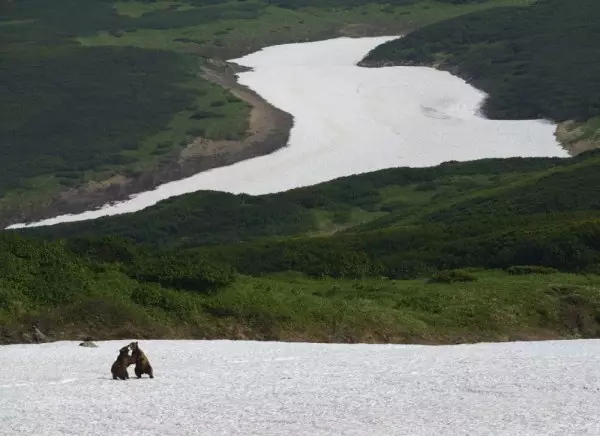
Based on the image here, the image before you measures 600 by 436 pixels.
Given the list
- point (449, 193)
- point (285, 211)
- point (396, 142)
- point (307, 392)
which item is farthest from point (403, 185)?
point (307, 392)

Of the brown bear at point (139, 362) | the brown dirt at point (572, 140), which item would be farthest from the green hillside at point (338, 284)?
the brown dirt at point (572, 140)

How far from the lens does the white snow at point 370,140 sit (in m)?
143

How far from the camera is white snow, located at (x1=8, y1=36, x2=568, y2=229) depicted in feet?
468

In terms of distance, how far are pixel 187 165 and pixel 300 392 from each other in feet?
400

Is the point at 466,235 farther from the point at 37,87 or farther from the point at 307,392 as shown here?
the point at 37,87

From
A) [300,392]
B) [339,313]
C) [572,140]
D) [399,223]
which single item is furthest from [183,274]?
[572,140]

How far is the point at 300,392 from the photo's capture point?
26891 mm

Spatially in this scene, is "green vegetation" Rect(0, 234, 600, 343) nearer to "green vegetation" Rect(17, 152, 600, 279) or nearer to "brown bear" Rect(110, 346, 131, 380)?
"brown bear" Rect(110, 346, 131, 380)

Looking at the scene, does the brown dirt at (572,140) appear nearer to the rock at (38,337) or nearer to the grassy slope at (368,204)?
the grassy slope at (368,204)

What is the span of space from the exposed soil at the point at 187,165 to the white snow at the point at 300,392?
317 feet

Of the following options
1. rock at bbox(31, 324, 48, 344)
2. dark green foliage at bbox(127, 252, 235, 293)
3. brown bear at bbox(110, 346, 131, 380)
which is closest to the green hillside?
dark green foliage at bbox(127, 252, 235, 293)

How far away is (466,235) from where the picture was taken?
65938 millimetres

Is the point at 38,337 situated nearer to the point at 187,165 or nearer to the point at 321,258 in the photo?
the point at 321,258

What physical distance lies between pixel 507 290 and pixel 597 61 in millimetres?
153004
